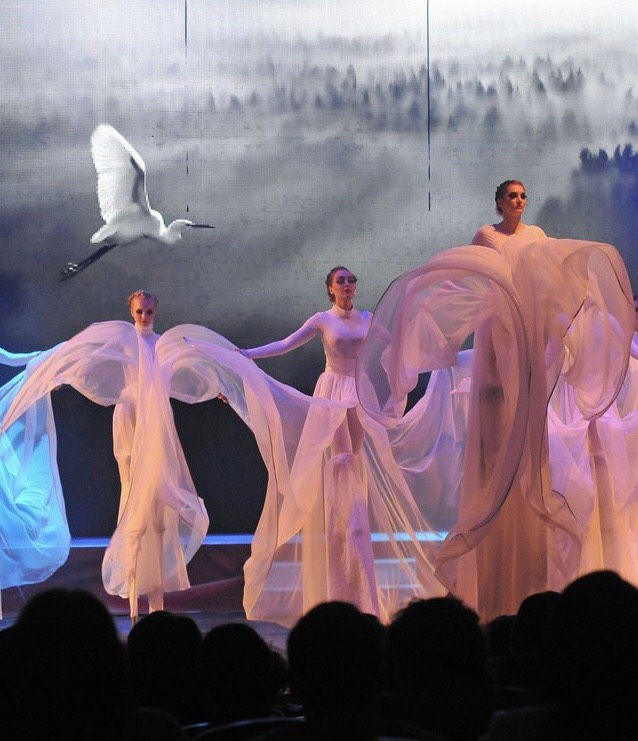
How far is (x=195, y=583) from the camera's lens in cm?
664

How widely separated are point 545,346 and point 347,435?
55.7 inches

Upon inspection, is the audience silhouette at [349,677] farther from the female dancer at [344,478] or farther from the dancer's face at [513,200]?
the female dancer at [344,478]

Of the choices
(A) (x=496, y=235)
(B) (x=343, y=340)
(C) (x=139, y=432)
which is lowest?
(C) (x=139, y=432)

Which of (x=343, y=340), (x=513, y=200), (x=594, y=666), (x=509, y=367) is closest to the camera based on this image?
(x=594, y=666)

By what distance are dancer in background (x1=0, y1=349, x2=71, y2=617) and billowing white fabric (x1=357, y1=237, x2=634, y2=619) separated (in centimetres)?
222

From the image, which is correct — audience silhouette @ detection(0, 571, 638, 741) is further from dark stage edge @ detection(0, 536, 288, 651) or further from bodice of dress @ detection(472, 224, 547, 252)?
dark stage edge @ detection(0, 536, 288, 651)

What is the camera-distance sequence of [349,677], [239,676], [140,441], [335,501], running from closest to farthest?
[349,677], [239,676], [335,501], [140,441]

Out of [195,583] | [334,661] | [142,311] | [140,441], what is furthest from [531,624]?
[195,583]

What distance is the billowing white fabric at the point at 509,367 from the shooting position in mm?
4191

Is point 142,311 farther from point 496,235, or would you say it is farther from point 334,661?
point 334,661

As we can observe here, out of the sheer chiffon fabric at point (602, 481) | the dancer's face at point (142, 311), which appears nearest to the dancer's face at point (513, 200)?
the sheer chiffon fabric at point (602, 481)

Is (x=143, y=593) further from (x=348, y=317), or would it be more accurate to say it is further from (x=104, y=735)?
(x=104, y=735)

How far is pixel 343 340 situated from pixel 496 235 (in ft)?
3.91

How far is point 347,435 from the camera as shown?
5.41 m
